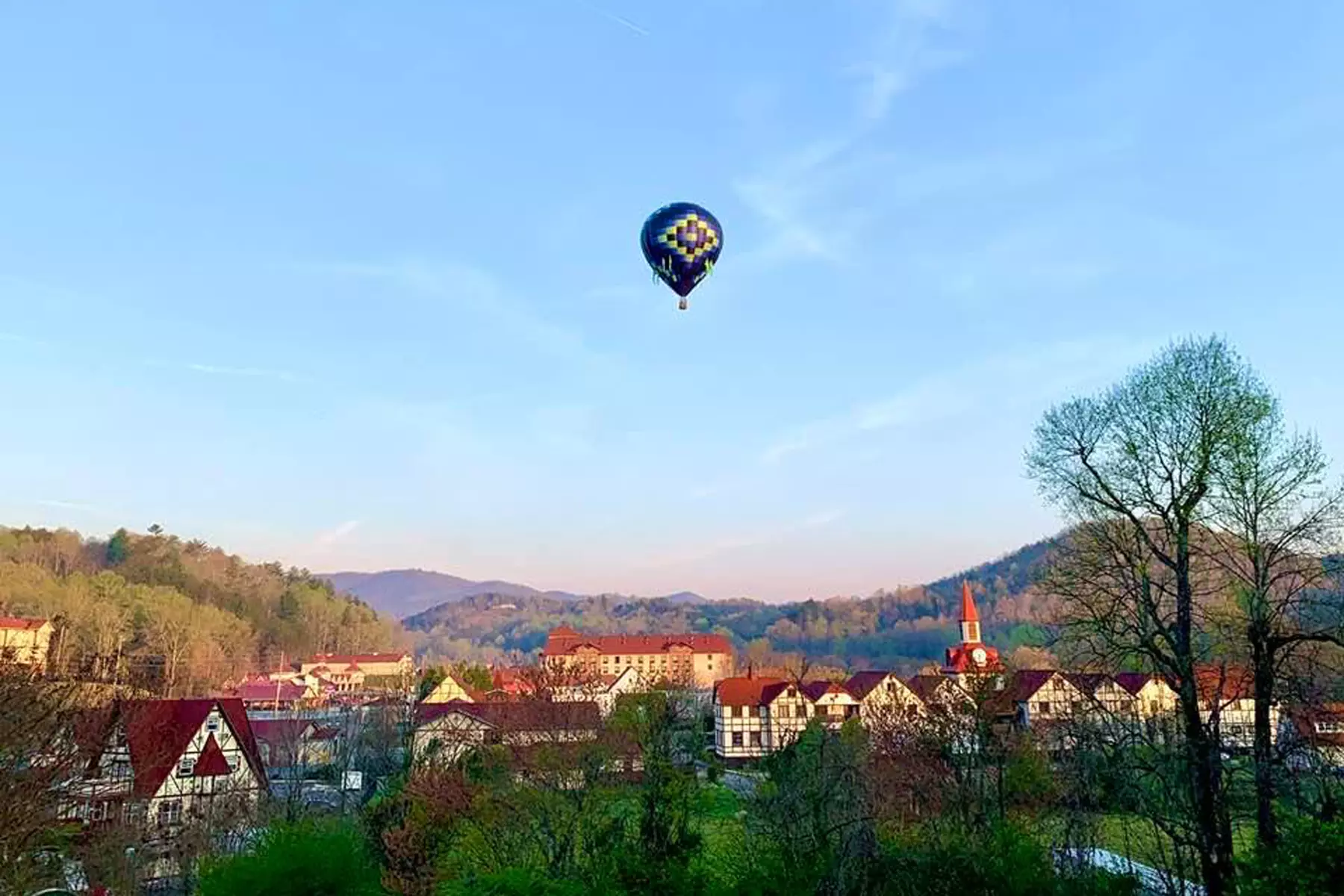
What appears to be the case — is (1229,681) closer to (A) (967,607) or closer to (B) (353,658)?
(A) (967,607)

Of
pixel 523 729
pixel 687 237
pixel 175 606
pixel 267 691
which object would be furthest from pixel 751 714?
pixel 175 606

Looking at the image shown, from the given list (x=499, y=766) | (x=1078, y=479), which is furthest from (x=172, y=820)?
(x=1078, y=479)

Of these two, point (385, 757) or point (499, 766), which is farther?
point (385, 757)

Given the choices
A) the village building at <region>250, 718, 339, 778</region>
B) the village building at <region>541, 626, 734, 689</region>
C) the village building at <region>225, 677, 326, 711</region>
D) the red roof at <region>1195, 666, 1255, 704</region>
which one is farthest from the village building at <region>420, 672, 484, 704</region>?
the red roof at <region>1195, 666, 1255, 704</region>

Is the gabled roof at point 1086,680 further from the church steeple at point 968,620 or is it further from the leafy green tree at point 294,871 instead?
the church steeple at point 968,620

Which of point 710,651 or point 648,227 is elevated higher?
point 648,227

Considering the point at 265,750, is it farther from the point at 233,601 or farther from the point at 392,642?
the point at 392,642

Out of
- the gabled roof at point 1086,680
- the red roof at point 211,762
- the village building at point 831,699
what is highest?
the gabled roof at point 1086,680

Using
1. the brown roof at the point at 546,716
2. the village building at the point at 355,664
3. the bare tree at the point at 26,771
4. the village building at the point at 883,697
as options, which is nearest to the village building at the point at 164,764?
the bare tree at the point at 26,771
